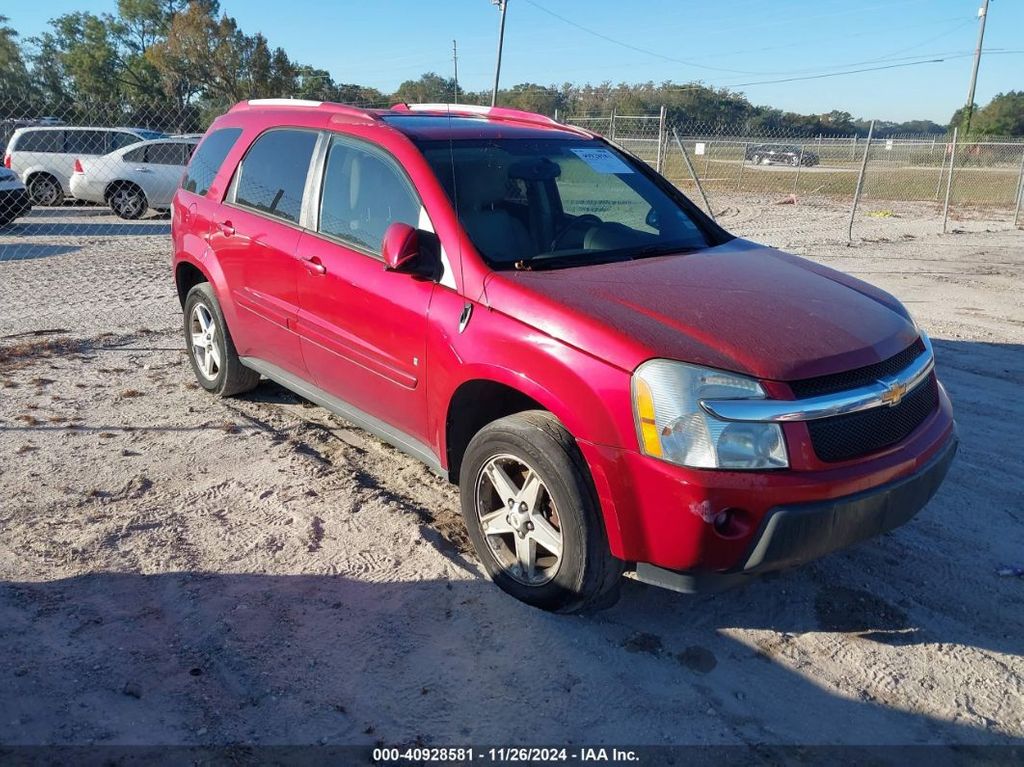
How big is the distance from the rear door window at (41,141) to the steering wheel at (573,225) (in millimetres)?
16381

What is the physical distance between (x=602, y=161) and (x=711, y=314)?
1.74 metres

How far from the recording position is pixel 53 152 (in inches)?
671

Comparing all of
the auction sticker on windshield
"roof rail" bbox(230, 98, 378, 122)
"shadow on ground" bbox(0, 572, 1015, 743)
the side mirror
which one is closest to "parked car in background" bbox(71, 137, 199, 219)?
"roof rail" bbox(230, 98, 378, 122)

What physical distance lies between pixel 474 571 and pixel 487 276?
1300 millimetres

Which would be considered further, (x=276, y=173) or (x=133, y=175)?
(x=133, y=175)

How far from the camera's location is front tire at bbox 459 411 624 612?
3.10 meters

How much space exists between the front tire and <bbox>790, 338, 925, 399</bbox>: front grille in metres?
0.82

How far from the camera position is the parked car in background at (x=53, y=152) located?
55.2 feet

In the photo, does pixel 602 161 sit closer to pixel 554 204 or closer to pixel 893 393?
pixel 554 204

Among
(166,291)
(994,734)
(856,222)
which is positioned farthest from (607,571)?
(856,222)

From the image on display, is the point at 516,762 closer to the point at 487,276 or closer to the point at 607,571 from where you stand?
the point at 607,571

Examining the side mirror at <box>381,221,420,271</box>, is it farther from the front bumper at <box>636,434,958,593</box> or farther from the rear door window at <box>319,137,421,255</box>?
the front bumper at <box>636,434,958,593</box>

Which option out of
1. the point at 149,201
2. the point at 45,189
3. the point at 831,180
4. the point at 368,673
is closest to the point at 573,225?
the point at 368,673

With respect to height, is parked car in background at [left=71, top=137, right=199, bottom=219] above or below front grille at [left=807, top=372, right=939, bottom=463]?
above
